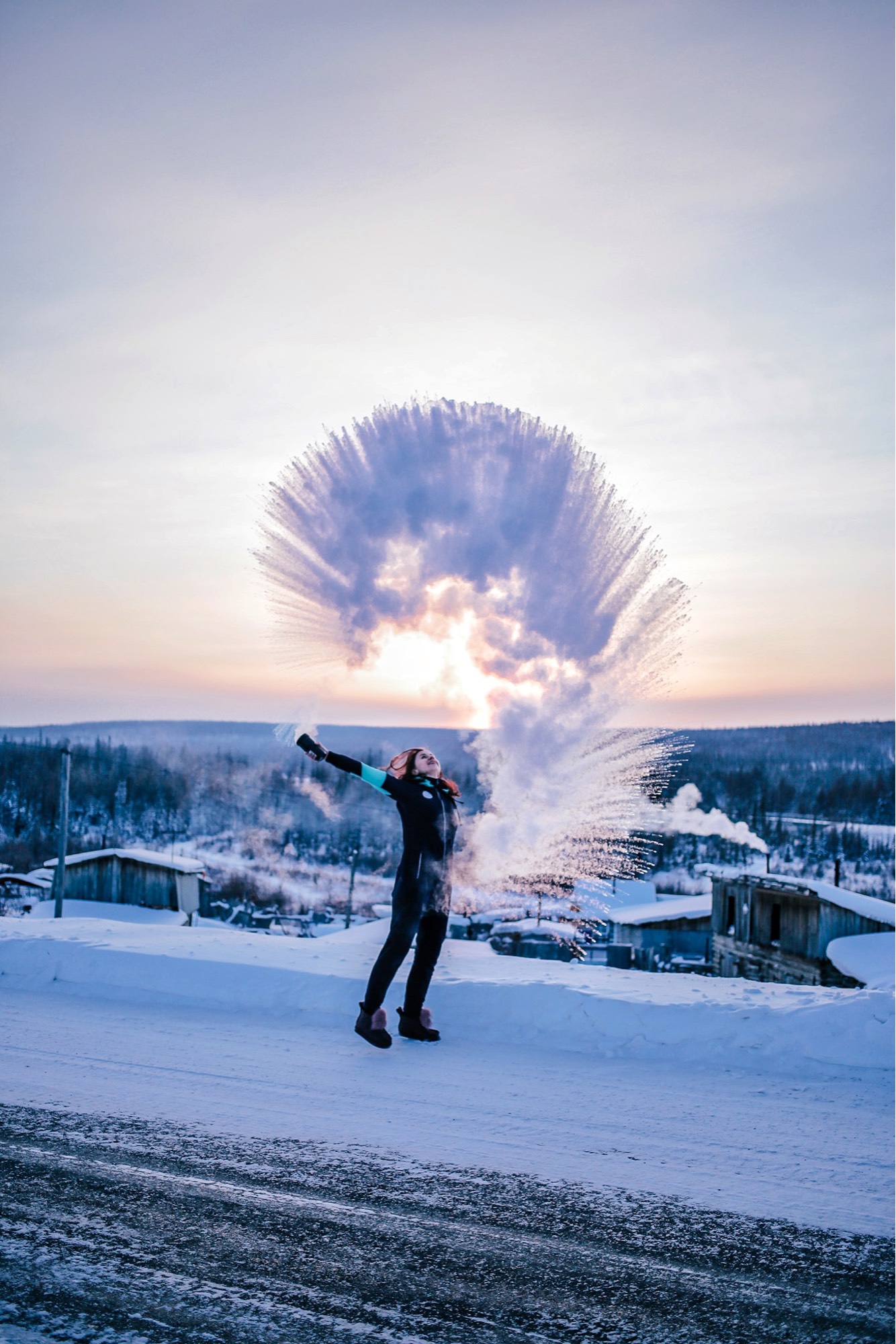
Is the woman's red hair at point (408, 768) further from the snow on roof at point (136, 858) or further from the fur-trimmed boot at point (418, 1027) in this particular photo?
the snow on roof at point (136, 858)

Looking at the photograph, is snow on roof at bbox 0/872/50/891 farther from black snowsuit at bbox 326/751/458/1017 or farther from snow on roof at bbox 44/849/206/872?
black snowsuit at bbox 326/751/458/1017

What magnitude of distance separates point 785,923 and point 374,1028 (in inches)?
1109

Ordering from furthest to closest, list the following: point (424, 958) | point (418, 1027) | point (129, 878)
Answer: point (129, 878) → point (424, 958) → point (418, 1027)

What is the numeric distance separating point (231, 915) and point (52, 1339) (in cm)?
5203

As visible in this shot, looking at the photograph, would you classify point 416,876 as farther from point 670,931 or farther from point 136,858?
point 670,931

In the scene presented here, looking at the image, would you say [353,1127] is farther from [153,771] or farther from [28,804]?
[153,771]

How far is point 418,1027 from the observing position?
625 cm

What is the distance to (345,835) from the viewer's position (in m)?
55.7

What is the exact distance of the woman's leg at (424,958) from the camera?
6.34 metres

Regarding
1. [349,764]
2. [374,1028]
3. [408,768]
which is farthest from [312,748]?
[374,1028]

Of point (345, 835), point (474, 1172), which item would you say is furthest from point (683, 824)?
point (474, 1172)

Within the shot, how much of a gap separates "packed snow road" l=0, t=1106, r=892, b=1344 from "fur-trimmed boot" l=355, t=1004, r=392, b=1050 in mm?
1802

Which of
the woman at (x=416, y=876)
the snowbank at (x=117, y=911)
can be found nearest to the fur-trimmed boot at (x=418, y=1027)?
the woman at (x=416, y=876)

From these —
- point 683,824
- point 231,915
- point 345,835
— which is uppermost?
point 683,824
